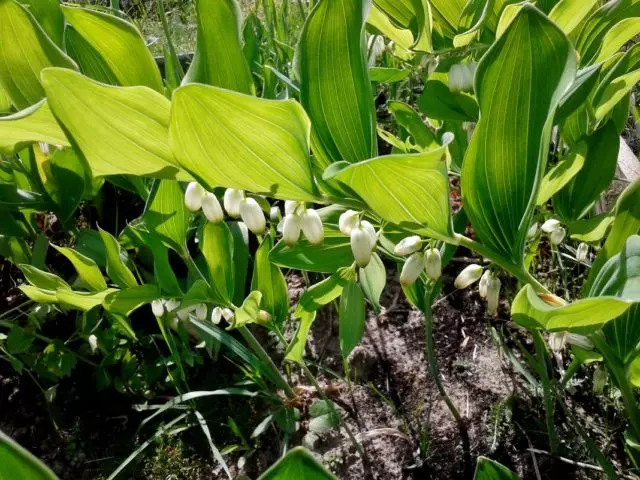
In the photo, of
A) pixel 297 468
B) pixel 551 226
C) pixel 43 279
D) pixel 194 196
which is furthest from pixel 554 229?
pixel 43 279

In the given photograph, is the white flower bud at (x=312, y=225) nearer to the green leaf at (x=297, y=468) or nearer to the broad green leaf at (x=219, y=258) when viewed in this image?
the broad green leaf at (x=219, y=258)

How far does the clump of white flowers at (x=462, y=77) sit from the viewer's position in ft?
3.62

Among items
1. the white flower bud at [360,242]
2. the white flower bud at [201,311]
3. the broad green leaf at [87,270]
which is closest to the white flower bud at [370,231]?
the white flower bud at [360,242]

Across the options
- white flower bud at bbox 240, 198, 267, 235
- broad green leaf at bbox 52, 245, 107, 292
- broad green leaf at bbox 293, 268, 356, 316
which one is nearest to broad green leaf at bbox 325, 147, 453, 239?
white flower bud at bbox 240, 198, 267, 235

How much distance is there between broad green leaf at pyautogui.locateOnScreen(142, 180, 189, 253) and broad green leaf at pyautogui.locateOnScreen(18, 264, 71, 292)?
0.75 feet

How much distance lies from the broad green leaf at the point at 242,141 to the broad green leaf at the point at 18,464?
0.34 metres

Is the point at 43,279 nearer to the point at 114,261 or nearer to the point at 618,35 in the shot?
the point at 114,261

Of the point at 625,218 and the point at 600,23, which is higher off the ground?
the point at 600,23

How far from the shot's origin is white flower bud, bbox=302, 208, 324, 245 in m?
0.95

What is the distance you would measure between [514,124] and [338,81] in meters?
0.23

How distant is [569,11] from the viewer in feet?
3.38

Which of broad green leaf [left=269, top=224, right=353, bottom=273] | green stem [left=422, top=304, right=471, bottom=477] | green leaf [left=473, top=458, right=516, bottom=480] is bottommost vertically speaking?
green stem [left=422, top=304, right=471, bottom=477]

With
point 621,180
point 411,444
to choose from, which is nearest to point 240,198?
point 411,444

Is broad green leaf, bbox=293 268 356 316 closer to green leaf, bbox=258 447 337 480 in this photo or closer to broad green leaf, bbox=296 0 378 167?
broad green leaf, bbox=296 0 378 167
